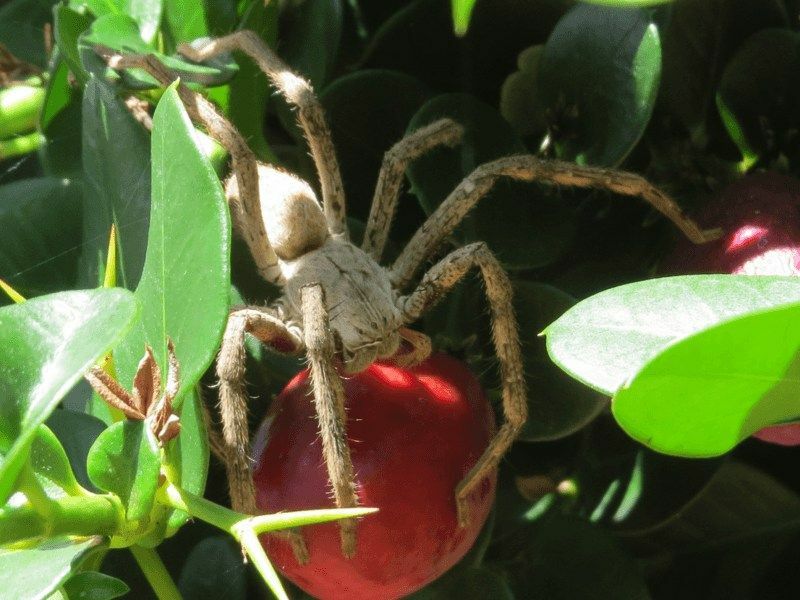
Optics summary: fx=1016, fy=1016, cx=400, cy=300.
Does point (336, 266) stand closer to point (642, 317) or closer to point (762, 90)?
point (762, 90)

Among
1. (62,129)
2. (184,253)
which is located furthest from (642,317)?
(62,129)

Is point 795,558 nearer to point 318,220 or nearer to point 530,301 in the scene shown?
point 530,301

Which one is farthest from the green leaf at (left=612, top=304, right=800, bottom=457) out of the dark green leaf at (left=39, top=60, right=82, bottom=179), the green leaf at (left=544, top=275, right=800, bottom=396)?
the dark green leaf at (left=39, top=60, right=82, bottom=179)

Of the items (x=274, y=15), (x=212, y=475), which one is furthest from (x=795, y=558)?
(x=274, y=15)

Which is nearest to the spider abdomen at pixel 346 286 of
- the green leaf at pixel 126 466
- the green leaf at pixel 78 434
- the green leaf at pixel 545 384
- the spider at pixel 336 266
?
the spider at pixel 336 266

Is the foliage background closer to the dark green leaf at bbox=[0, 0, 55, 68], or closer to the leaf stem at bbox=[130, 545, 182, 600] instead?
the dark green leaf at bbox=[0, 0, 55, 68]

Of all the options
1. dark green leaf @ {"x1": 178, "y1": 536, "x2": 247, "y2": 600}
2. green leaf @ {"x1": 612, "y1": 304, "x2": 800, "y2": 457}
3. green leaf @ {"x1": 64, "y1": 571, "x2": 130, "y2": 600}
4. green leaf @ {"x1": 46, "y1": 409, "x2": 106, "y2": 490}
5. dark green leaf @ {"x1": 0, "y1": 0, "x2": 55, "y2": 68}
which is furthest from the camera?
dark green leaf @ {"x1": 0, "y1": 0, "x2": 55, "y2": 68}
